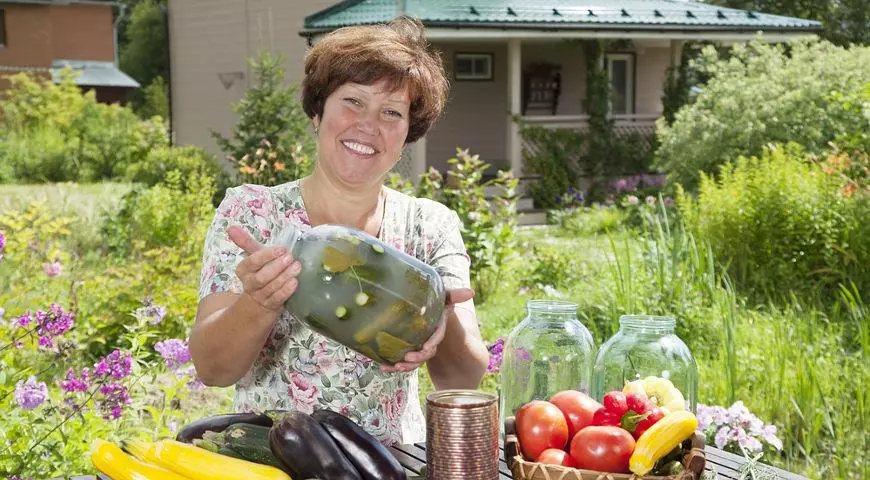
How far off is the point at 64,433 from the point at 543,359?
7.01ft

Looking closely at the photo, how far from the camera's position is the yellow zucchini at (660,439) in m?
1.69

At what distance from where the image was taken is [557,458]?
5.71 ft

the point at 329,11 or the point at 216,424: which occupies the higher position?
the point at 329,11

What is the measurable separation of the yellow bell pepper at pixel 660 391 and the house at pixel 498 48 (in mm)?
11740

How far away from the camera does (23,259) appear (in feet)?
20.6

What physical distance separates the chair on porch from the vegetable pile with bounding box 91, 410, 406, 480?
16.0 meters

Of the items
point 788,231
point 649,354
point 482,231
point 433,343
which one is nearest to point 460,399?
point 433,343

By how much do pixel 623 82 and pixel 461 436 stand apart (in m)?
17.4

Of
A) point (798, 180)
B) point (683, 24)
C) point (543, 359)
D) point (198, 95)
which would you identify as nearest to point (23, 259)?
point (543, 359)

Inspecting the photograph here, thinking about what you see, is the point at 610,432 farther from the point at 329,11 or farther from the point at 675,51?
the point at 675,51

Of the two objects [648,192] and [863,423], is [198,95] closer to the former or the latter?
[648,192]

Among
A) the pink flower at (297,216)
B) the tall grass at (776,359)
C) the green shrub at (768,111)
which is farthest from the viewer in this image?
the green shrub at (768,111)

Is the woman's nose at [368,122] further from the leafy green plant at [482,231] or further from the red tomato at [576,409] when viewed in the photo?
the leafy green plant at [482,231]

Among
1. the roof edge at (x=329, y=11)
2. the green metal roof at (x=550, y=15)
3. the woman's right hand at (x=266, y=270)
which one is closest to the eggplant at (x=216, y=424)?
the woman's right hand at (x=266, y=270)
